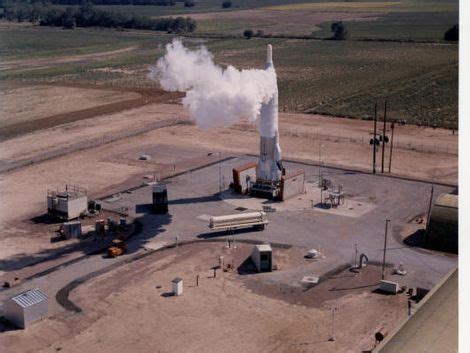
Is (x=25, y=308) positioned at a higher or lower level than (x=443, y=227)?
lower

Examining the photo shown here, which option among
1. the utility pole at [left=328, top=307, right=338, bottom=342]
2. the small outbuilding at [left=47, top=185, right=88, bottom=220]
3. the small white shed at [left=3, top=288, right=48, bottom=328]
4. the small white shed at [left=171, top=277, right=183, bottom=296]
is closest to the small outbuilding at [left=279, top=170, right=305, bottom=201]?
the small outbuilding at [left=47, top=185, right=88, bottom=220]

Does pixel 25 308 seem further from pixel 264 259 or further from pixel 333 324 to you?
pixel 333 324

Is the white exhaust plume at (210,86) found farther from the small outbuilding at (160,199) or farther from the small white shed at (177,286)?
the small white shed at (177,286)

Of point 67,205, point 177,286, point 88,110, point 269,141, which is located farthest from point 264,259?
point 88,110

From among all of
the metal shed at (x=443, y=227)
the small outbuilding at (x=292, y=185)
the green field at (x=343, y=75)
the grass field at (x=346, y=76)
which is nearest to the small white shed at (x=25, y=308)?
the small outbuilding at (x=292, y=185)

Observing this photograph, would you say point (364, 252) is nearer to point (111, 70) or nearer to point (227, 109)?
point (227, 109)

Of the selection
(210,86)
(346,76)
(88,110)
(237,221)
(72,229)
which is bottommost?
(72,229)
